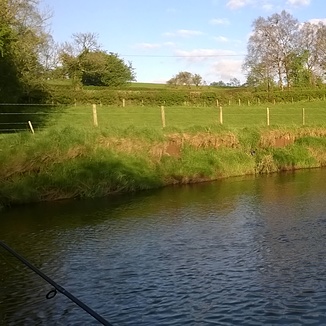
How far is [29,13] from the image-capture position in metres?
36.3

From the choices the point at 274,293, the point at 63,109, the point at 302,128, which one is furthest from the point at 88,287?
the point at 63,109

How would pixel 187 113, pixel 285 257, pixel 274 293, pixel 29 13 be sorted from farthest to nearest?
1. pixel 187 113
2. pixel 29 13
3. pixel 285 257
4. pixel 274 293

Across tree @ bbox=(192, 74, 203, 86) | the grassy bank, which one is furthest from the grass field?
tree @ bbox=(192, 74, 203, 86)

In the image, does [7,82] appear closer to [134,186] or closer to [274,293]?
[134,186]

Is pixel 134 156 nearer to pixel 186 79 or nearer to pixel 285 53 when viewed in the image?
pixel 285 53

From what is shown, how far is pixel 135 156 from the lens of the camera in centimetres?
2081

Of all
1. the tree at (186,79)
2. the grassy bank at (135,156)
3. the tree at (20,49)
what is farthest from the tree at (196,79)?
the grassy bank at (135,156)

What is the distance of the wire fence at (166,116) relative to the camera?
1200 inches

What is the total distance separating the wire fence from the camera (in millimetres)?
30469

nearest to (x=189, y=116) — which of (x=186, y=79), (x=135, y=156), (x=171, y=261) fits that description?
(x=135, y=156)

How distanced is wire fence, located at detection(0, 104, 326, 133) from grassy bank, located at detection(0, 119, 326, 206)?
349 centimetres

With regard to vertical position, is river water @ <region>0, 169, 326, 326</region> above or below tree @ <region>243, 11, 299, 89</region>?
below

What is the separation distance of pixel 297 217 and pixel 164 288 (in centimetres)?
639

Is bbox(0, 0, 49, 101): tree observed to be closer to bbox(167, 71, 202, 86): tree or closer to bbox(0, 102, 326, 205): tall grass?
bbox(0, 102, 326, 205): tall grass
